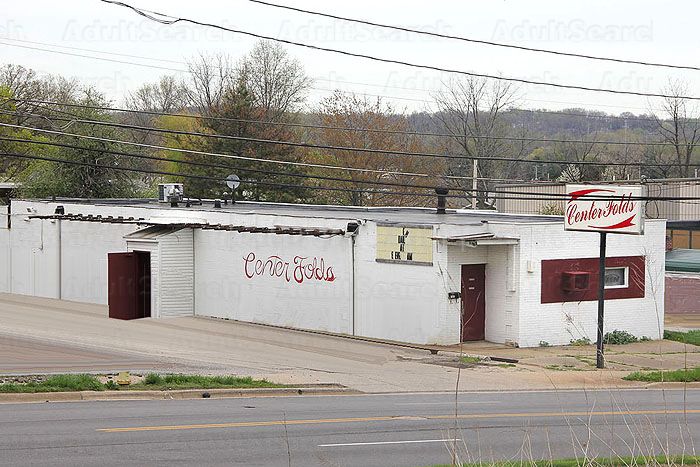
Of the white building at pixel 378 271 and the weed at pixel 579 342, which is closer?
the white building at pixel 378 271

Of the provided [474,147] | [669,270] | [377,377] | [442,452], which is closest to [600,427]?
[442,452]

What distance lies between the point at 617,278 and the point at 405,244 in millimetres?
6716

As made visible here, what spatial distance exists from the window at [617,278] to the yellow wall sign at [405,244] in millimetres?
5820

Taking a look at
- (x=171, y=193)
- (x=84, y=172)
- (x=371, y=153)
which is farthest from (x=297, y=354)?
(x=371, y=153)

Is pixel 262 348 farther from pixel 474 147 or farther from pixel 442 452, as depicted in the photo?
pixel 474 147

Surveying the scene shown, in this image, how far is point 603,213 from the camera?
26.8 m

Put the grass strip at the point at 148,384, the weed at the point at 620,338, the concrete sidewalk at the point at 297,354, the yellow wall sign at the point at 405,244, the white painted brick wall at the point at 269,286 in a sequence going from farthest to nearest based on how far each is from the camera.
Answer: the white painted brick wall at the point at 269,286, the weed at the point at 620,338, the yellow wall sign at the point at 405,244, the concrete sidewalk at the point at 297,354, the grass strip at the point at 148,384

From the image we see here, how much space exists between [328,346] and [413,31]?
35.4 ft

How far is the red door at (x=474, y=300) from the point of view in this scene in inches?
1159

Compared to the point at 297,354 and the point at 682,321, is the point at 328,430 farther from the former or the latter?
the point at 682,321

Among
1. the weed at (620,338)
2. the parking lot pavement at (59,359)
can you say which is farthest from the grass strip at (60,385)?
the weed at (620,338)

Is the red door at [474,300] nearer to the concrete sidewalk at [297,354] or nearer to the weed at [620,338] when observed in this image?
the concrete sidewalk at [297,354]

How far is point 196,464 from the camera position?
41.4 feet

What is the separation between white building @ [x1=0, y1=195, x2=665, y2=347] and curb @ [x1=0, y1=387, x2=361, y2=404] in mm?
7919
